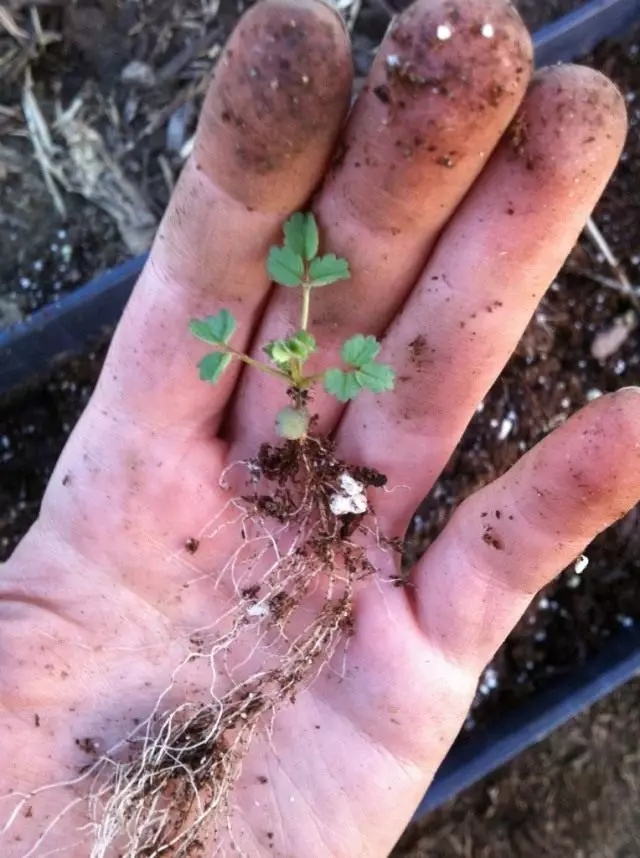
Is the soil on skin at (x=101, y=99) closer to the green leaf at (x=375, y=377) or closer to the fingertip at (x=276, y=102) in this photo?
the fingertip at (x=276, y=102)

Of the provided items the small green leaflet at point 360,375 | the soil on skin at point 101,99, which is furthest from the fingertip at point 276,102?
the soil on skin at point 101,99

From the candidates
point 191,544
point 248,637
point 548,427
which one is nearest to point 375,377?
point 191,544

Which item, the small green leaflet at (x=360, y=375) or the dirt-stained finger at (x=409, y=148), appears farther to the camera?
the small green leaflet at (x=360, y=375)

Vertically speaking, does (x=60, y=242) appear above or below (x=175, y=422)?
below

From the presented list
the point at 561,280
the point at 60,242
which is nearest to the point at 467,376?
the point at 561,280

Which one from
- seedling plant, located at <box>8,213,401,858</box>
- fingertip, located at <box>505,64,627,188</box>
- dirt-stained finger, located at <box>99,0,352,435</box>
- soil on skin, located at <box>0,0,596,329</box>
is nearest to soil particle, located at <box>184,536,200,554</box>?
seedling plant, located at <box>8,213,401,858</box>

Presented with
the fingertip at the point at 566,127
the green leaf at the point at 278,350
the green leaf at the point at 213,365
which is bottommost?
the green leaf at the point at 213,365

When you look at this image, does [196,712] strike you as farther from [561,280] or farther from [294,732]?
[561,280]
